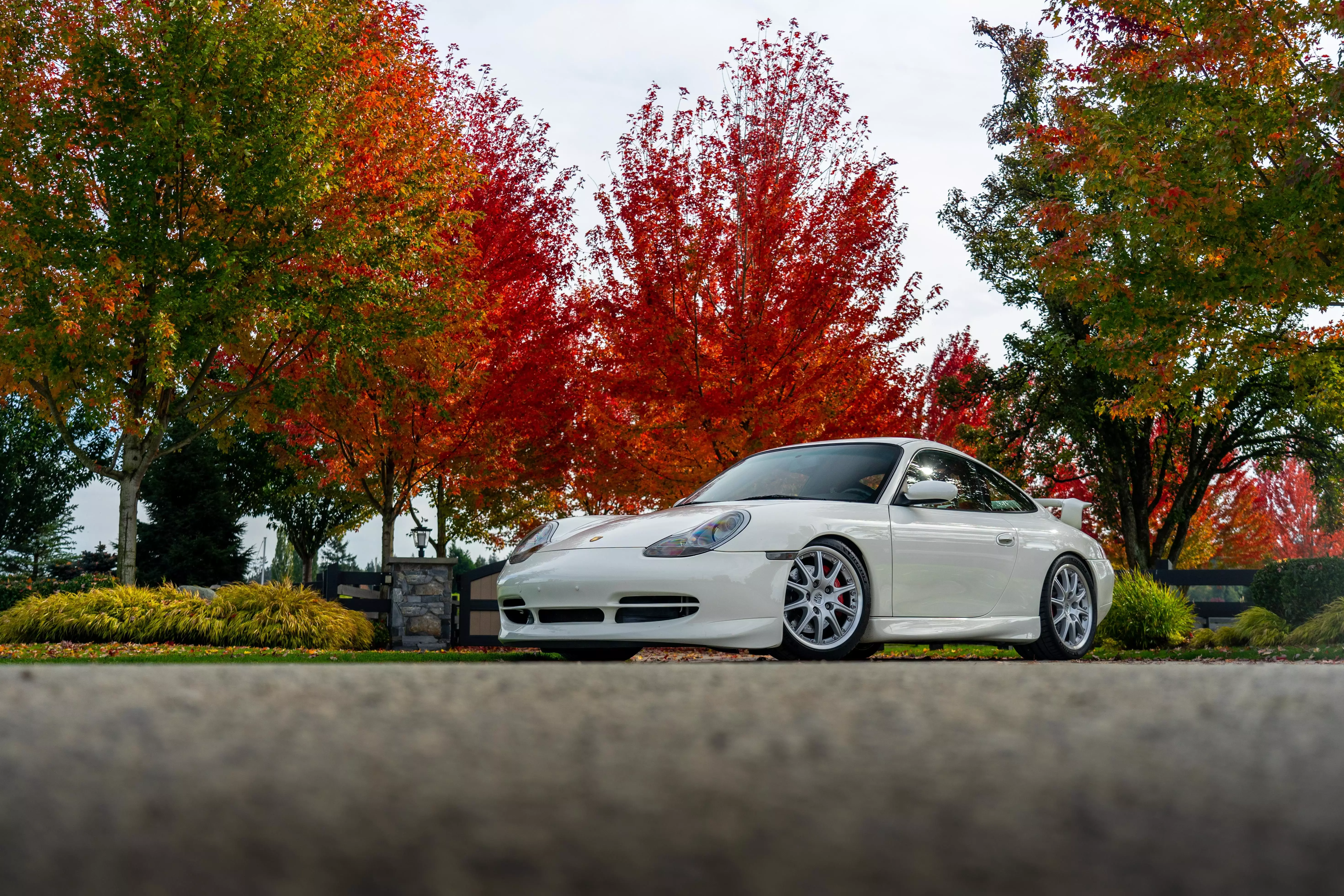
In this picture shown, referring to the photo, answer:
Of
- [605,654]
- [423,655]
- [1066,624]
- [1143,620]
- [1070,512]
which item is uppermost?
[1070,512]

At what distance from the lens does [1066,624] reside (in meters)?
7.99

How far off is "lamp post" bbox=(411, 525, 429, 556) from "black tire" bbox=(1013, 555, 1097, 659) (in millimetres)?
14759

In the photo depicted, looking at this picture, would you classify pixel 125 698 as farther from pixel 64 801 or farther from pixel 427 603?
pixel 427 603

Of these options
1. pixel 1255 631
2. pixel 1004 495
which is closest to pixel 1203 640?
pixel 1255 631

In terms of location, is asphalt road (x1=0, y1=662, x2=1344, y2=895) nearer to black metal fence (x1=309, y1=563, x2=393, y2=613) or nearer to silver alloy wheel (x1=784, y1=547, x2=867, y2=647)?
silver alloy wheel (x1=784, y1=547, x2=867, y2=647)

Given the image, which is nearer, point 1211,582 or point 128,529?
point 128,529

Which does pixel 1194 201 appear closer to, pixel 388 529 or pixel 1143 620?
pixel 1143 620

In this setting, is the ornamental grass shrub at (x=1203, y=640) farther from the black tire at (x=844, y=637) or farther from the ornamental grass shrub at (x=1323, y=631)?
the black tire at (x=844, y=637)

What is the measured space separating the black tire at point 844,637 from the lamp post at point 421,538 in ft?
50.5

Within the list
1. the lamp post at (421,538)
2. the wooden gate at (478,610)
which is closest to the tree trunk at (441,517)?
the lamp post at (421,538)

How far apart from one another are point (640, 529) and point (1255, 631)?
945 cm

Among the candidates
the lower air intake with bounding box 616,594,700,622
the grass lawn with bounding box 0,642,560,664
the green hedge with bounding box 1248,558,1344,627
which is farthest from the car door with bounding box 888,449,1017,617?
the green hedge with bounding box 1248,558,1344,627

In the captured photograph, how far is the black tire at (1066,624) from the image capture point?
7.79m

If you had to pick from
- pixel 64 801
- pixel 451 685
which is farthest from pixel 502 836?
pixel 451 685
